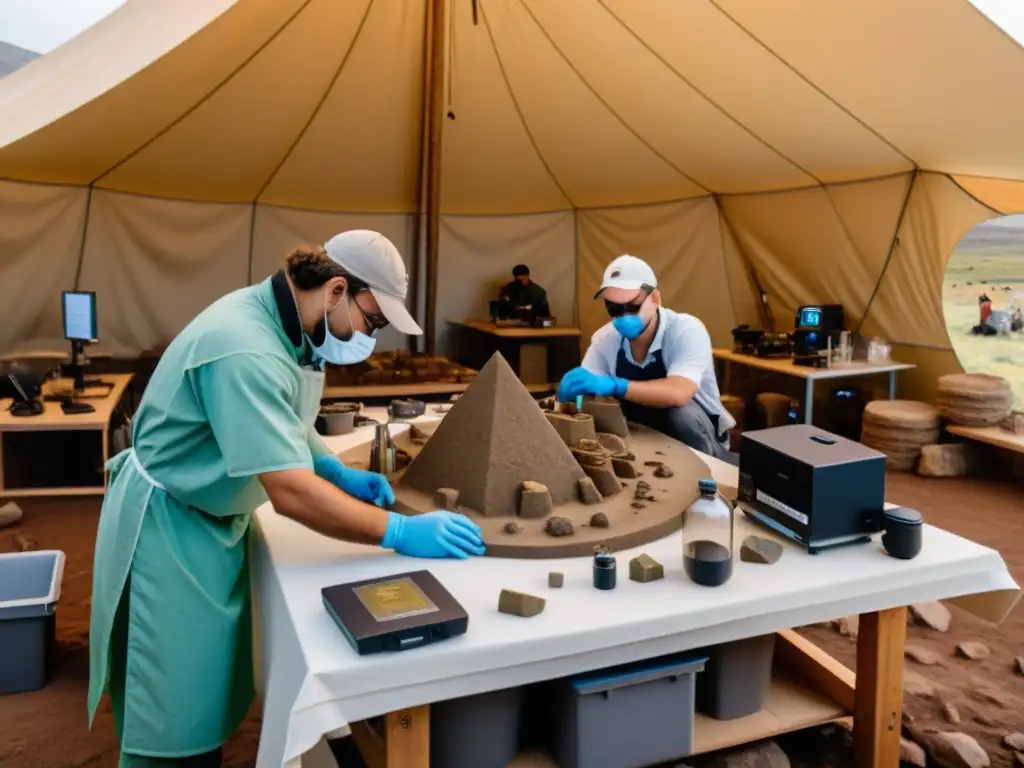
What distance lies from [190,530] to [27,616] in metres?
1.18

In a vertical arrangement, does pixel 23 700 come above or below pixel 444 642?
below

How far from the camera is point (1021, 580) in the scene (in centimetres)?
356

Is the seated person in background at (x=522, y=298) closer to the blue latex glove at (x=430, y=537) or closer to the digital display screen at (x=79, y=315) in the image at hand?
the digital display screen at (x=79, y=315)

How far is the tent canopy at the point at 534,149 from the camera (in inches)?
A: 164

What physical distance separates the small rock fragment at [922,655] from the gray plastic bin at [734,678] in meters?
1.28

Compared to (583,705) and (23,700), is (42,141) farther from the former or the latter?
(583,705)

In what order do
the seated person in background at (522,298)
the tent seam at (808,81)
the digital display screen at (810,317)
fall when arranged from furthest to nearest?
the seated person in background at (522,298) → the digital display screen at (810,317) → the tent seam at (808,81)

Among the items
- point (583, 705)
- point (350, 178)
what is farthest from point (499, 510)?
point (350, 178)

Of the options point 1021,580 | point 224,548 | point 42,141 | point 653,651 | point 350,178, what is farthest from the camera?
point 350,178

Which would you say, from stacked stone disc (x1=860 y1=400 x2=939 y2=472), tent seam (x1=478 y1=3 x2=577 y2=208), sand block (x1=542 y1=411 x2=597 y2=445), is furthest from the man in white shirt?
tent seam (x1=478 y1=3 x2=577 y2=208)

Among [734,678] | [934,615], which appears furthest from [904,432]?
[734,678]

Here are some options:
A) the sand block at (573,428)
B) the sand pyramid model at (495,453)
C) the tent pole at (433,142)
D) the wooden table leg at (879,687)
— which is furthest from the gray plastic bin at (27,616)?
the tent pole at (433,142)

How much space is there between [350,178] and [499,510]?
5308 millimetres

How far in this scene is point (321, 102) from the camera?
5.63 meters
